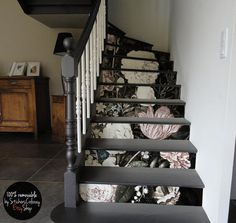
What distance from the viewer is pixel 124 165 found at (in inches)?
76.7

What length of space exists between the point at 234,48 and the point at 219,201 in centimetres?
86

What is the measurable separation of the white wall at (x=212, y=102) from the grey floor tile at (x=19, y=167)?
1.62m

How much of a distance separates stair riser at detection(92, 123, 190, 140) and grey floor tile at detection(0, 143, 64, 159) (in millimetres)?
1071

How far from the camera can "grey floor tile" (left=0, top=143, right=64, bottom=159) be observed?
2965 mm

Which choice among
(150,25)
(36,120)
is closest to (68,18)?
(150,25)

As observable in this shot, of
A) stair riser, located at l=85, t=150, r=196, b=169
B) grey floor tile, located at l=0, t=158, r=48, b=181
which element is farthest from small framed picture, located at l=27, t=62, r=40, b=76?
stair riser, located at l=85, t=150, r=196, b=169

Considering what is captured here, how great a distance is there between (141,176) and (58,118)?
2.05 metres

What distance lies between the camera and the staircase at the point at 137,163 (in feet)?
5.33

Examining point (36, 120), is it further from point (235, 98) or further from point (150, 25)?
point (235, 98)

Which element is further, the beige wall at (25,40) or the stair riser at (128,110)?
the beige wall at (25,40)

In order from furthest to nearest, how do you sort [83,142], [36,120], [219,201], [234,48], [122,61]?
[36,120] < [122,61] < [83,142] < [219,201] < [234,48]

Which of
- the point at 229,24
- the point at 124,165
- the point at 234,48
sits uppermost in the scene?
the point at 229,24

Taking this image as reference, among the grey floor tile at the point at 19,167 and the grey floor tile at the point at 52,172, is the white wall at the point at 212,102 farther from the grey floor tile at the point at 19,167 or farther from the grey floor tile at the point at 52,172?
the grey floor tile at the point at 19,167

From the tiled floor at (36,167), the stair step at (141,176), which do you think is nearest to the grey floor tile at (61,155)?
the tiled floor at (36,167)
